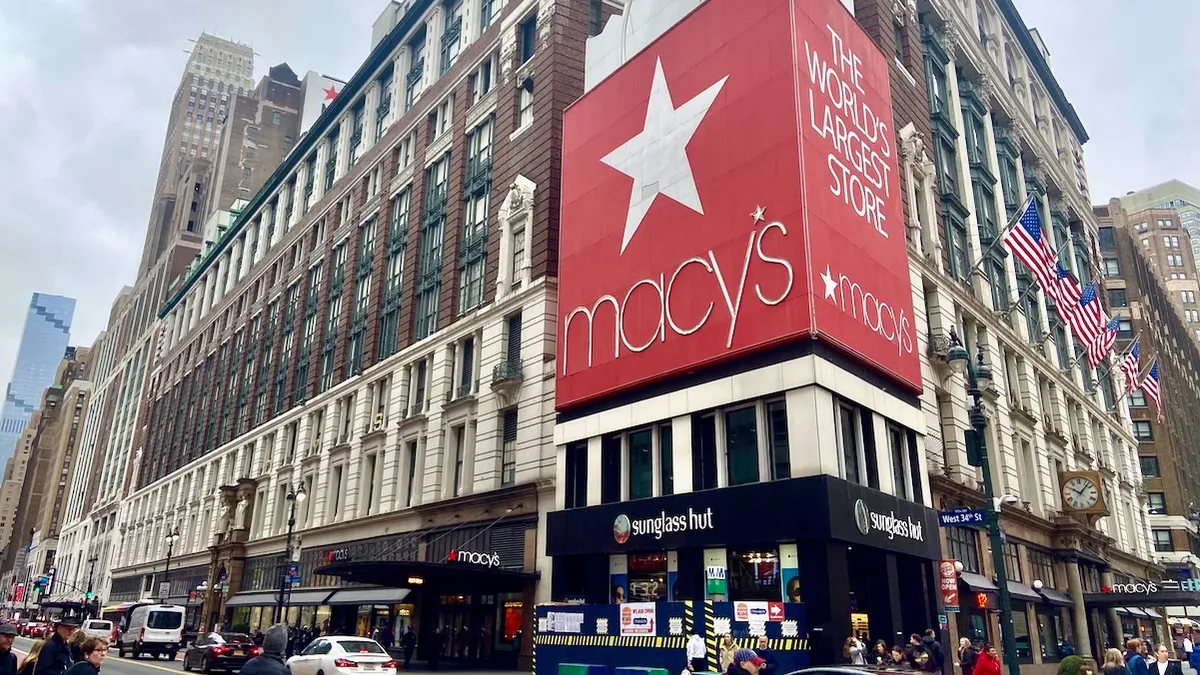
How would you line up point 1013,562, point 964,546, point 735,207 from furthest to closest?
1. point 1013,562
2. point 964,546
3. point 735,207

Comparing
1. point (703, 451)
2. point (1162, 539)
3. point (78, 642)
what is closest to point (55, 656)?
point (78, 642)

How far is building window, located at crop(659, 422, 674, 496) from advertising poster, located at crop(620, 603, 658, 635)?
658 cm

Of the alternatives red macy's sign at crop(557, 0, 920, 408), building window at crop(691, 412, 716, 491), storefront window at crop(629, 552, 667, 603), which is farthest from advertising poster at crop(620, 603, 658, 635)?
red macy's sign at crop(557, 0, 920, 408)

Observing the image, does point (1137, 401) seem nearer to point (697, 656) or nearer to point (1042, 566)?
point (1042, 566)

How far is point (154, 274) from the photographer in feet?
430

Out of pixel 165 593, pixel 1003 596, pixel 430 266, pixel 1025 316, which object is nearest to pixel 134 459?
pixel 165 593

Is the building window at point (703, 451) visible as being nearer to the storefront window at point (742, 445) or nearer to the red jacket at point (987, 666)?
the storefront window at point (742, 445)

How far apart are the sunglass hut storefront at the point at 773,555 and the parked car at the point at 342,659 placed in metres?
8.78

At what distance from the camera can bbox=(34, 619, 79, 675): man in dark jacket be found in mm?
9578

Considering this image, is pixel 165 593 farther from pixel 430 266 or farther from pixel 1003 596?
pixel 1003 596

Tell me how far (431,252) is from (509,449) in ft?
53.7

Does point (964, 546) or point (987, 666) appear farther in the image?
point (964, 546)

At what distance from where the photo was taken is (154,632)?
43.8 meters

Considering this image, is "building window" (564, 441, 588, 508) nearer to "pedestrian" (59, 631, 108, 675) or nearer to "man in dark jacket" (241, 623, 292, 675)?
"pedestrian" (59, 631, 108, 675)
